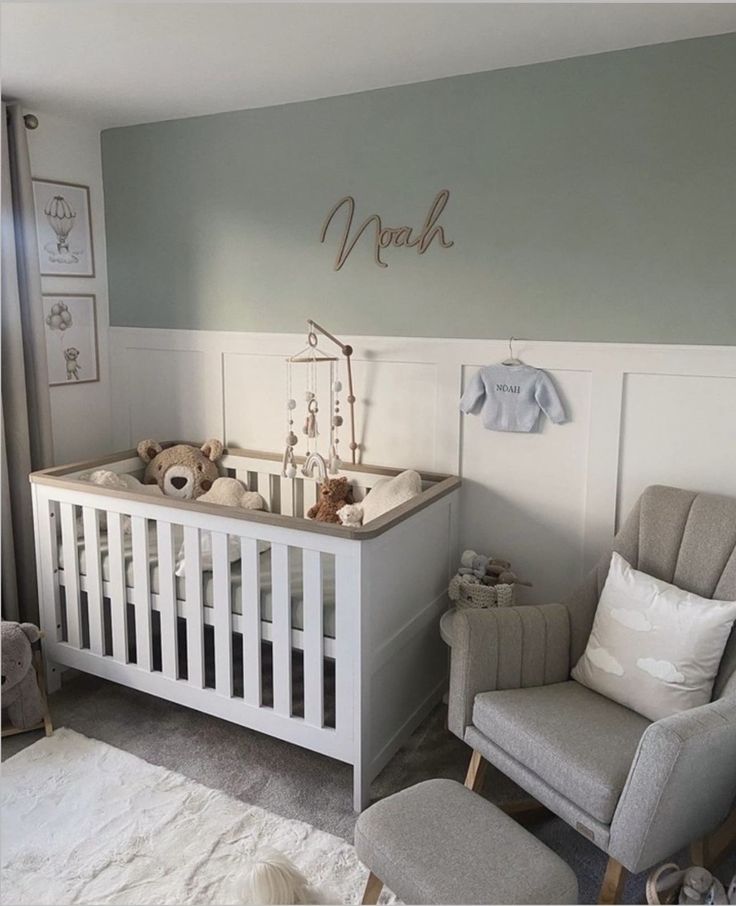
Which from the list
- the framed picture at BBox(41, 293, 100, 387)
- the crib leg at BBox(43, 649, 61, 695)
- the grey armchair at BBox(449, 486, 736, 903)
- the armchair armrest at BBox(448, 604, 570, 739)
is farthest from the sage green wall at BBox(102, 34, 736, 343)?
the crib leg at BBox(43, 649, 61, 695)

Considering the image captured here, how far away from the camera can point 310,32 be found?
2.31m

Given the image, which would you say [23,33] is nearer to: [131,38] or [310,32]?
[131,38]

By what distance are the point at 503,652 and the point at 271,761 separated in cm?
89

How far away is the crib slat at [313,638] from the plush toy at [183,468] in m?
1.06

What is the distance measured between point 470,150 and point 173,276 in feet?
4.60

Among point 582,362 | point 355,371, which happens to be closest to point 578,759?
point 582,362

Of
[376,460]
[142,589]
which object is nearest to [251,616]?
[142,589]

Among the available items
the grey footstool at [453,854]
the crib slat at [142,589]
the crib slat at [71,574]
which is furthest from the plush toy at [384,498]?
the grey footstool at [453,854]

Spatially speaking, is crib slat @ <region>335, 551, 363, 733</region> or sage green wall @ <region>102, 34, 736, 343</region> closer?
crib slat @ <region>335, 551, 363, 733</region>

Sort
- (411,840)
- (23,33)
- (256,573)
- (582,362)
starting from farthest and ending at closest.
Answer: (582,362) → (256,573) → (23,33) → (411,840)

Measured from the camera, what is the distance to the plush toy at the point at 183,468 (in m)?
3.31

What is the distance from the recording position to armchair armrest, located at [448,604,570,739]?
88.5 inches

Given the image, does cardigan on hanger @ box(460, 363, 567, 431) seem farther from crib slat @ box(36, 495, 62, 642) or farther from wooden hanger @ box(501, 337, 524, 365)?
crib slat @ box(36, 495, 62, 642)

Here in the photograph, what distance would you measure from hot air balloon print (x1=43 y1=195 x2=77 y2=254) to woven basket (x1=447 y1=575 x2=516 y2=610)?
213 centimetres
